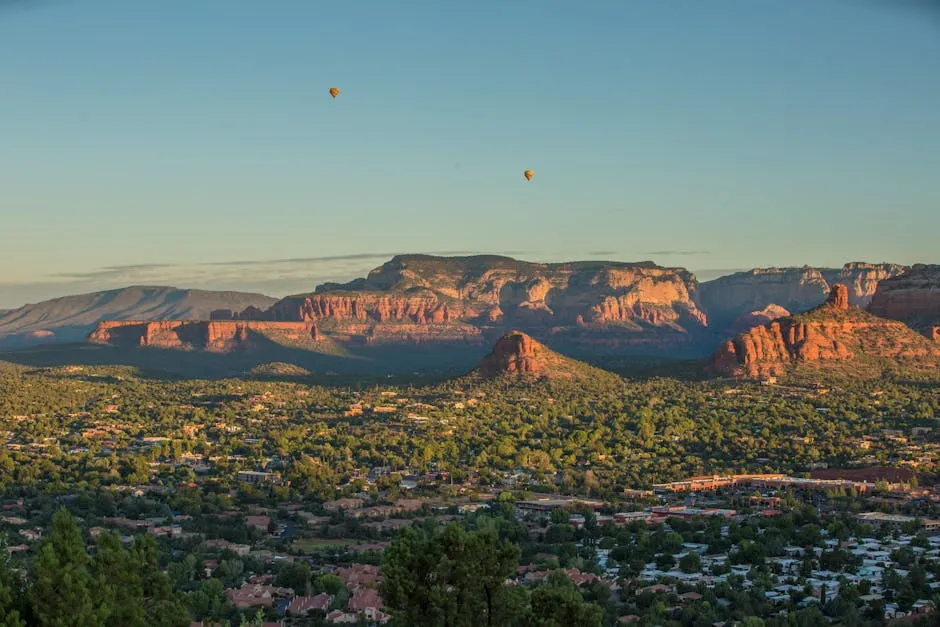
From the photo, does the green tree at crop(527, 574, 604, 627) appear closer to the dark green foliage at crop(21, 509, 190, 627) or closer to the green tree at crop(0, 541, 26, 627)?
the dark green foliage at crop(21, 509, 190, 627)

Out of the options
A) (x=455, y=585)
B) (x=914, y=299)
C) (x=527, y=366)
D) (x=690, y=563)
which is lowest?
(x=690, y=563)

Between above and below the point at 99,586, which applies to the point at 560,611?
below

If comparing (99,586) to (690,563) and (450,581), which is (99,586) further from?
(690,563)

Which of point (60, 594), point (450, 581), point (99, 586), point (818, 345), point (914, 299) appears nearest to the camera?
point (60, 594)

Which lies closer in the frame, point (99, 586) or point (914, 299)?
point (99, 586)

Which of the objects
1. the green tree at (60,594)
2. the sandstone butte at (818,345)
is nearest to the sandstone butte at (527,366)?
the sandstone butte at (818,345)

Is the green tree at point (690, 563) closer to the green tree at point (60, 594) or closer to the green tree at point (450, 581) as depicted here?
the green tree at point (450, 581)

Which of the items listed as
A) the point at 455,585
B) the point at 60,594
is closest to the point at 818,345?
the point at 455,585

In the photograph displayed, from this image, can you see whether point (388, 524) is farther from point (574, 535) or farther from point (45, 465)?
point (45, 465)
